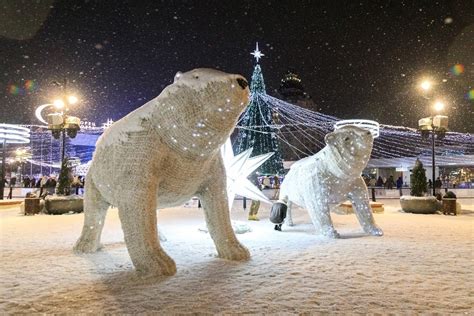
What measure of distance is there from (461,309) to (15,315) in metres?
3.09

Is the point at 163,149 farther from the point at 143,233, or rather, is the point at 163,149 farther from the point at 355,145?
the point at 355,145

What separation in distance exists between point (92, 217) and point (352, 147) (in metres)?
3.86

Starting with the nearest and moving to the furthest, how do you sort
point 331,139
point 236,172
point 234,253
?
point 234,253 < point 331,139 < point 236,172

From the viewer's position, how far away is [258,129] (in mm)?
20016

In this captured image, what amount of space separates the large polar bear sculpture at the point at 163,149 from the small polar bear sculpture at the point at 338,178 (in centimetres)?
253

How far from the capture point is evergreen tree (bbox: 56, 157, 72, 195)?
11.1 meters

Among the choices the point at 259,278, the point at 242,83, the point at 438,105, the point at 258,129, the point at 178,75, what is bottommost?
the point at 259,278

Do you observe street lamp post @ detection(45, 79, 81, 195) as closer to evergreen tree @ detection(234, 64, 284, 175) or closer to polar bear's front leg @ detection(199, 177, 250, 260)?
polar bear's front leg @ detection(199, 177, 250, 260)

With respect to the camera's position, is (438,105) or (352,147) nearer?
(352,147)

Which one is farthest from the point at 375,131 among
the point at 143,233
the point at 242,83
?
the point at 143,233

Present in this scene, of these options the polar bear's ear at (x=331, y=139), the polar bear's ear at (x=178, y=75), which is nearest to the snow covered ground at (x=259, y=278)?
the polar bear's ear at (x=331, y=139)

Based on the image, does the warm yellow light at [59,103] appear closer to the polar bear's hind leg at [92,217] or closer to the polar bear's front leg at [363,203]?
the polar bear's hind leg at [92,217]

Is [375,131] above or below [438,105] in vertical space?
below

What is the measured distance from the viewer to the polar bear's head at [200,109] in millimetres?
3467
